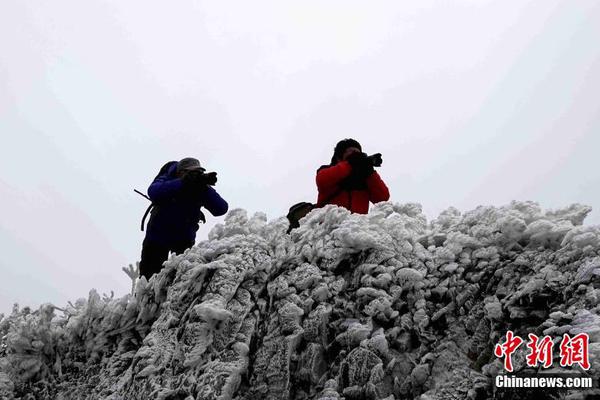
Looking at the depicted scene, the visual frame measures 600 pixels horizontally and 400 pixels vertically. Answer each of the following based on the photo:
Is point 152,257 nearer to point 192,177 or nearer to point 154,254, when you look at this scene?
point 154,254

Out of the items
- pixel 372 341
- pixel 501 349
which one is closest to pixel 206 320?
pixel 372 341

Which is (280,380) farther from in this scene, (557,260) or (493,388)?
(557,260)

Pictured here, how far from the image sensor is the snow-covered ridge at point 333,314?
12.0 feet

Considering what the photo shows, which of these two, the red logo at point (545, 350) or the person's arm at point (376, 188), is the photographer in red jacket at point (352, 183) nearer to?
the person's arm at point (376, 188)

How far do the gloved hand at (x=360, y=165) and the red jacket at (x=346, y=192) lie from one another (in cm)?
7

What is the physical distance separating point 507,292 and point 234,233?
9.13 feet

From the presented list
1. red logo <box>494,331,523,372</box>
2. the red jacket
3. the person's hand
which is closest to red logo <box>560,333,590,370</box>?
red logo <box>494,331,523,372</box>

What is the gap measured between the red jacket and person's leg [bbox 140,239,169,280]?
2.35m

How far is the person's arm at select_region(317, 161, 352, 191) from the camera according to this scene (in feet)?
20.9

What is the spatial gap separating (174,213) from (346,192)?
243 cm

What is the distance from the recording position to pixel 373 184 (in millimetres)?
6660

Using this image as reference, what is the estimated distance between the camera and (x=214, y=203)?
7.09m

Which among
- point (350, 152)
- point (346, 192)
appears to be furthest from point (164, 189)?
point (350, 152)

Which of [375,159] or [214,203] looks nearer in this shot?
[375,159]
